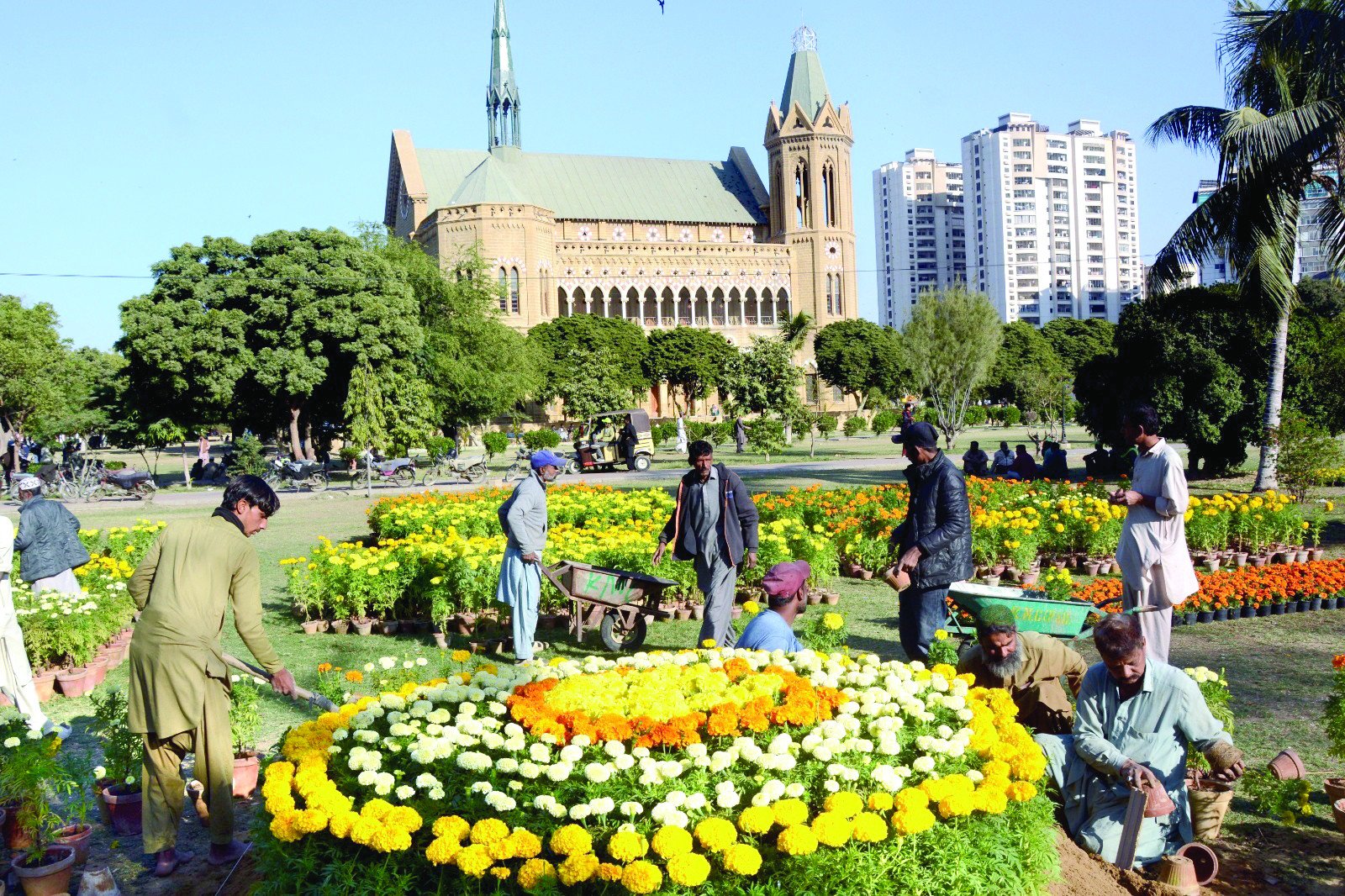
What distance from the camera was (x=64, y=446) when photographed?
1891 inches

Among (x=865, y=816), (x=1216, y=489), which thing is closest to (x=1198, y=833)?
(x=865, y=816)

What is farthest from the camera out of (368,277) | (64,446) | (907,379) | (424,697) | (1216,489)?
(907,379)

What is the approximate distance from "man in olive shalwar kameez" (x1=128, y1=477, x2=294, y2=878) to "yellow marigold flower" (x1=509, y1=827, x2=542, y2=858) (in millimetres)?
1642

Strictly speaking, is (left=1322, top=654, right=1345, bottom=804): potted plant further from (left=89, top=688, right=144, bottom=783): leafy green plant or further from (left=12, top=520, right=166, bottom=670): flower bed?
(left=12, top=520, right=166, bottom=670): flower bed

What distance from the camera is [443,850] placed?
347cm

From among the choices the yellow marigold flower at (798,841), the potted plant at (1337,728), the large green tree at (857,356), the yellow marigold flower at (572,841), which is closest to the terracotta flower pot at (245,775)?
the yellow marigold flower at (572,841)

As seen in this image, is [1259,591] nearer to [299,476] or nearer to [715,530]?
[715,530]

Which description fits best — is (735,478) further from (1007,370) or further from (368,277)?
(1007,370)

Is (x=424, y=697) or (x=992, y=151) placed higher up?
(x=992, y=151)

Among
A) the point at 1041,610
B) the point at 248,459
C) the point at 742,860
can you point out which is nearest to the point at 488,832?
the point at 742,860

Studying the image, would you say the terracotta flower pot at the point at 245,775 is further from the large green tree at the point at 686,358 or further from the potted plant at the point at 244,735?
the large green tree at the point at 686,358

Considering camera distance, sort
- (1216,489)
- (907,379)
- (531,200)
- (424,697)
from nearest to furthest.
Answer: (424,697), (1216,489), (907,379), (531,200)

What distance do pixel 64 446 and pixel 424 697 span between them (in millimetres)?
50143

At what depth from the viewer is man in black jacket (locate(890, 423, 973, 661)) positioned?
622 centimetres
